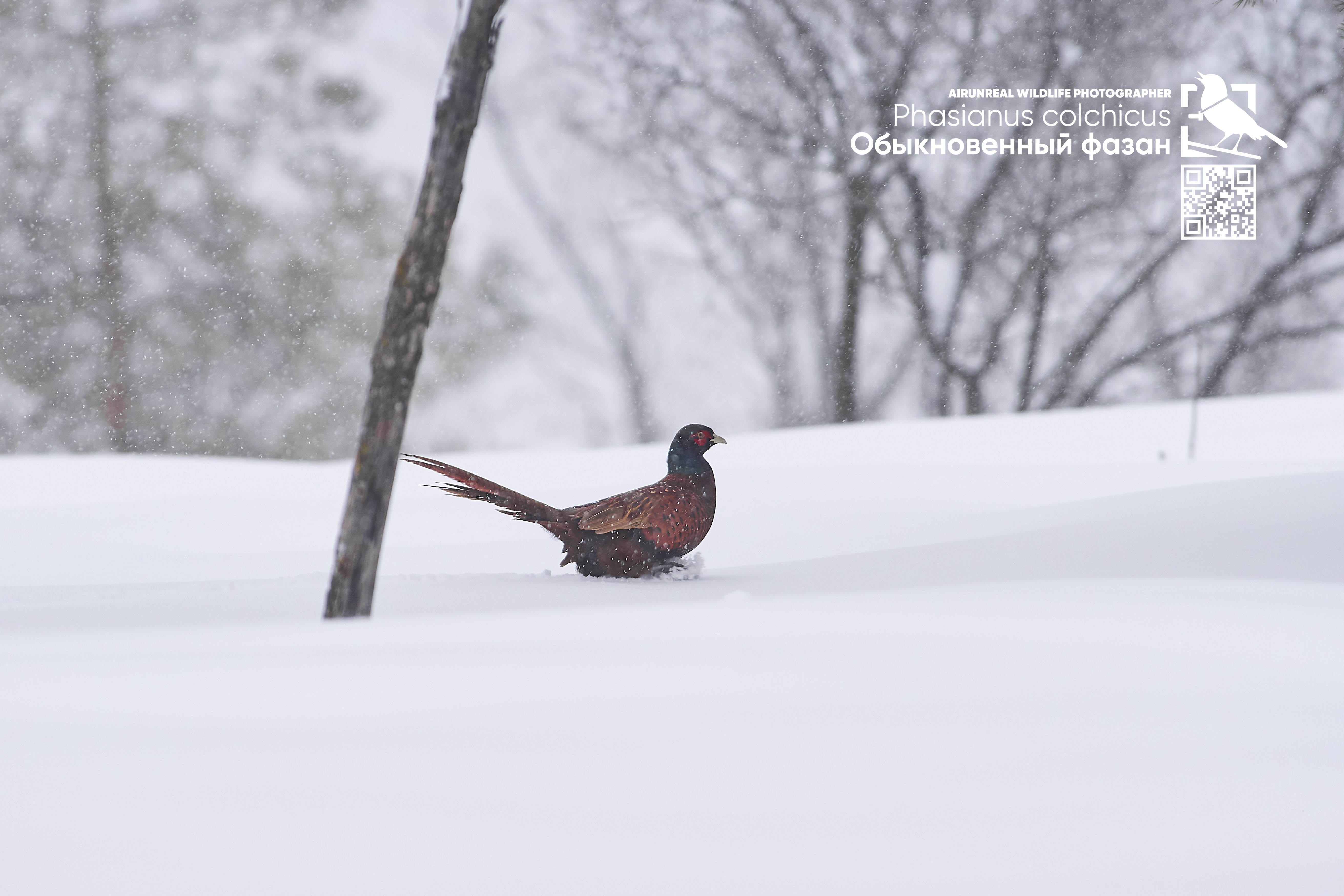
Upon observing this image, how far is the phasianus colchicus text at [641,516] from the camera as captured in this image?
3.22 m

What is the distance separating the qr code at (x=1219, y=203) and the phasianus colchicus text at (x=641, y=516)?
25.2 feet

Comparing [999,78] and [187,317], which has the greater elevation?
[999,78]

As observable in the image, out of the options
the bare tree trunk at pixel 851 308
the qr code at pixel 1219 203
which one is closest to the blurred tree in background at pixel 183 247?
the bare tree trunk at pixel 851 308

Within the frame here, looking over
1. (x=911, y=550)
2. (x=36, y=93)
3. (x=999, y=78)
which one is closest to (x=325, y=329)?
(x=36, y=93)

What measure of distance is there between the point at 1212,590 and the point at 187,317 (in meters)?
8.84

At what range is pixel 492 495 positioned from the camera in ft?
10.3

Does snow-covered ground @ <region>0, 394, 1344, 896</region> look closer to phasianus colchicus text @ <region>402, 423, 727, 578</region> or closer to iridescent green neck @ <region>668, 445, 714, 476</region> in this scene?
phasianus colchicus text @ <region>402, 423, 727, 578</region>

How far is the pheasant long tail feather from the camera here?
117 inches

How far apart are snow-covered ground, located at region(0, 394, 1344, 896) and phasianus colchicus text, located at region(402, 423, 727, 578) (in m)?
0.14

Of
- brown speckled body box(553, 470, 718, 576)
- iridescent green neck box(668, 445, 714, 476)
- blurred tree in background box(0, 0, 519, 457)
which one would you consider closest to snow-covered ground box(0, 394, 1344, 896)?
brown speckled body box(553, 470, 718, 576)

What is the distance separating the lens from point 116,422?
9500mm

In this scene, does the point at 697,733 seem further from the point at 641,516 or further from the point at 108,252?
the point at 108,252

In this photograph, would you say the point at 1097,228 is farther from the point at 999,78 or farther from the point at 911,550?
the point at 911,550

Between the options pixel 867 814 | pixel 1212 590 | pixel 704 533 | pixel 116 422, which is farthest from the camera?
pixel 116 422
